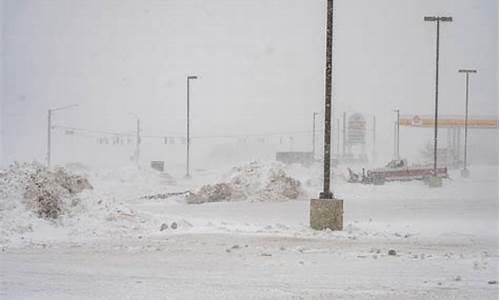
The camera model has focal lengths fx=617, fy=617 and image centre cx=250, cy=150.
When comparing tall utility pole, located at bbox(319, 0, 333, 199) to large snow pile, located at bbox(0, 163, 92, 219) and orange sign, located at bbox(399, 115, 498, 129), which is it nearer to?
large snow pile, located at bbox(0, 163, 92, 219)

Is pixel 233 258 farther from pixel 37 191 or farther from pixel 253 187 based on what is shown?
pixel 253 187

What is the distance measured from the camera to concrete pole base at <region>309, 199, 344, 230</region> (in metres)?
13.4

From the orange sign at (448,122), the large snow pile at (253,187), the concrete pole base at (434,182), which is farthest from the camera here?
the orange sign at (448,122)

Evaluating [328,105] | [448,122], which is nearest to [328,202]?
[328,105]

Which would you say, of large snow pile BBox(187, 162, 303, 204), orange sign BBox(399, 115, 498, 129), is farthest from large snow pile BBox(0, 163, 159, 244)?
orange sign BBox(399, 115, 498, 129)

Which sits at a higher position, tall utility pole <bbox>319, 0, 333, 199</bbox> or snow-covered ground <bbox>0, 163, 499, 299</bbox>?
tall utility pole <bbox>319, 0, 333, 199</bbox>

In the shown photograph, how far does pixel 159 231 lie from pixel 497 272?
7.10 meters

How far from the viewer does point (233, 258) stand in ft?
32.3

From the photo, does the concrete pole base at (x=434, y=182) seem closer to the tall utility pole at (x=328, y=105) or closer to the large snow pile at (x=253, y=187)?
the large snow pile at (x=253, y=187)

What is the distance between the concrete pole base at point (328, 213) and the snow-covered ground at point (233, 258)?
339 mm

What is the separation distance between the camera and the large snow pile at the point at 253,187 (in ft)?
88.6

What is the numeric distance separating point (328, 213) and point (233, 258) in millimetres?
4130

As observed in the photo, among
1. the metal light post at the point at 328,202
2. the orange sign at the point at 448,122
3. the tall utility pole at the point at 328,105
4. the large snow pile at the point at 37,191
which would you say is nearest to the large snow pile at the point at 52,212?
the large snow pile at the point at 37,191

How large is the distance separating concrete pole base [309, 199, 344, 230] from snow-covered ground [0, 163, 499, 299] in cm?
34
